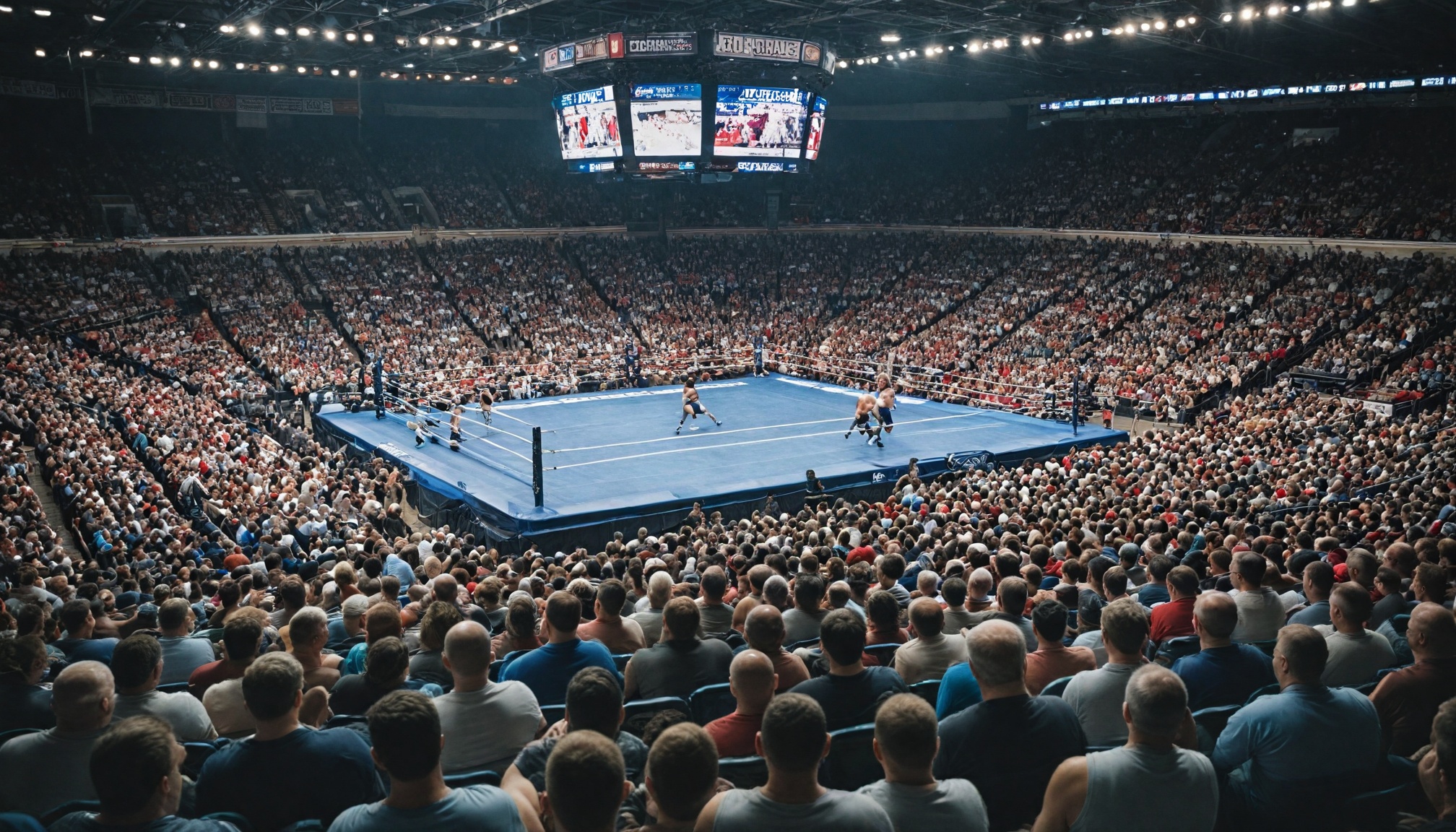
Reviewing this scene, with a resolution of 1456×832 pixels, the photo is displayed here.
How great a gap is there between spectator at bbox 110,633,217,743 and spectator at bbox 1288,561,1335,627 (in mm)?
6369

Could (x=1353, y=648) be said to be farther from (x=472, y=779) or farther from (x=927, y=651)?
(x=472, y=779)

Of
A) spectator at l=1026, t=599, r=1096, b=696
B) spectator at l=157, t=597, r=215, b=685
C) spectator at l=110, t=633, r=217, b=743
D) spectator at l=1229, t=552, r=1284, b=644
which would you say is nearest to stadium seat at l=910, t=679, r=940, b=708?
spectator at l=1026, t=599, r=1096, b=696

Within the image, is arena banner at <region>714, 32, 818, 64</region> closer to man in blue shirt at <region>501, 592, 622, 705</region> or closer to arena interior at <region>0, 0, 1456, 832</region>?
arena interior at <region>0, 0, 1456, 832</region>

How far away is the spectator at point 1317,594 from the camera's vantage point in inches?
259

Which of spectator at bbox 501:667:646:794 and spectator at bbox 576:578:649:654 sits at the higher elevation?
spectator at bbox 501:667:646:794

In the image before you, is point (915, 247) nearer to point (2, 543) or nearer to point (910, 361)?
point (910, 361)

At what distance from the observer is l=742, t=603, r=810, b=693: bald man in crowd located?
16.8 ft

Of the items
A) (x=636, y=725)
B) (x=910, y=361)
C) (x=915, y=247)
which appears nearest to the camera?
(x=636, y=725)

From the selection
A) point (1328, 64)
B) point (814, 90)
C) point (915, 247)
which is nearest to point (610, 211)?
point (915, 247)

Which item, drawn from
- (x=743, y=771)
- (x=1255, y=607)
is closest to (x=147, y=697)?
(x=743, y=771)

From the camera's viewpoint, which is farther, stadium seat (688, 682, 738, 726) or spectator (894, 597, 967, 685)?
spectator (894, 597, 967, 685)

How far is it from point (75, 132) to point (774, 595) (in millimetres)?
40639

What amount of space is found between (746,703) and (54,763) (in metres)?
2.83

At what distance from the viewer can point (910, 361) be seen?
3462cm
